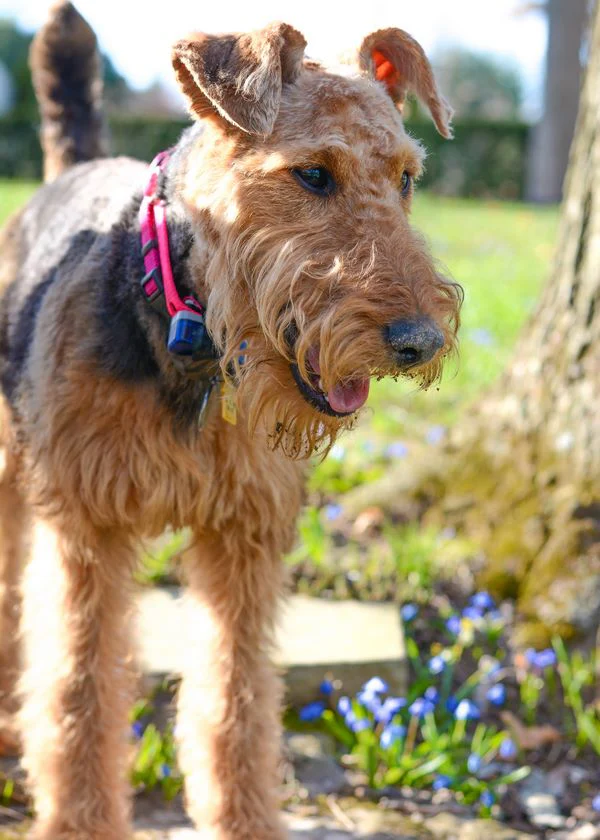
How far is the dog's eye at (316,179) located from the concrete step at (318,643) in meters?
1.45

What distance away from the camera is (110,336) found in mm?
2281

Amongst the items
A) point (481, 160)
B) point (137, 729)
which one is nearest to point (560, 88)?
point (481, 160)

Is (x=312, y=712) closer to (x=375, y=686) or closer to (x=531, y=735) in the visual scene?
(x=375, y=686)

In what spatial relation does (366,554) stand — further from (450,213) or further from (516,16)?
(516,16)

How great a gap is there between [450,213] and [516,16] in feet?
30.2

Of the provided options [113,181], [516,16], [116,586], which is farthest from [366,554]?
[516,16]

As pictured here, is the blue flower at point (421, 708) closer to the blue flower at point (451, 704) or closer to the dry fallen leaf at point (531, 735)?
the blue flower at point (451, 704)

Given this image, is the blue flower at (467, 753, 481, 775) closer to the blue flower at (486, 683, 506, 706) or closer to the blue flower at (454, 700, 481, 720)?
the blue flower at (454, 700, 481, 720)

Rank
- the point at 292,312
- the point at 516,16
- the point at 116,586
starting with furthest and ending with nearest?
the point at 516,16 < the point at 116,586 < the point at 292,312

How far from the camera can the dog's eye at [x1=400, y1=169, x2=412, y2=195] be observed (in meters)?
2.17

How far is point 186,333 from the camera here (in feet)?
7.09

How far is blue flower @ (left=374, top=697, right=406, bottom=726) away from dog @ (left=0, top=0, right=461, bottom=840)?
412 millimetres

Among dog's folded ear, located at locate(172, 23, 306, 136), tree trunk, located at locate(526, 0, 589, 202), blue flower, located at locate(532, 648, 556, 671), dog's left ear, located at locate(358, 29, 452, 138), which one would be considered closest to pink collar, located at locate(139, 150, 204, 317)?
dog's folded ear, located at locate(172, 23, 306, 136)

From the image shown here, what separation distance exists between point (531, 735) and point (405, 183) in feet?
5.93
